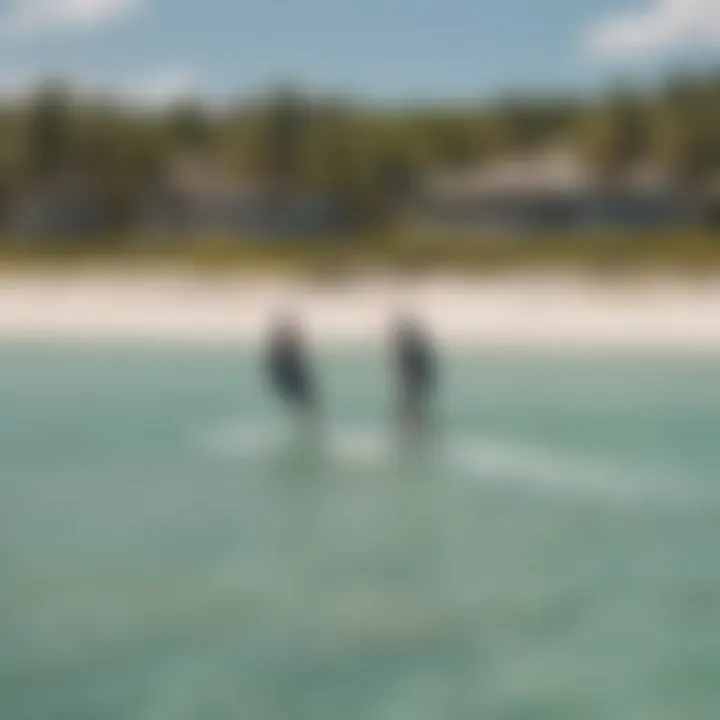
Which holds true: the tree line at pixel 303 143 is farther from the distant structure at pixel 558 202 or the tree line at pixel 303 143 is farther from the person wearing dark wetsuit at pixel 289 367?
the person wearing dark wetsuit at pixel 289 367

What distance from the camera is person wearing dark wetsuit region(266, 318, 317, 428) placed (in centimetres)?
1423

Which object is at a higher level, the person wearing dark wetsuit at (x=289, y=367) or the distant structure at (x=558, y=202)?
the person wearing dark wetsuit at (x=289, y=367)

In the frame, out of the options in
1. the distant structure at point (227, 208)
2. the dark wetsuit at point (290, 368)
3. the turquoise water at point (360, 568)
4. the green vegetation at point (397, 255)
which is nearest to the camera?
the turquoise water at point (360, 568)

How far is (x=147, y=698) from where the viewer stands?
6.34 m

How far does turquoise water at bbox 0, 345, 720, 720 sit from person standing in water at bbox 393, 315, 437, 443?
0.35 m

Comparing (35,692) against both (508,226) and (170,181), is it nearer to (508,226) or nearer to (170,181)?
(508,226)

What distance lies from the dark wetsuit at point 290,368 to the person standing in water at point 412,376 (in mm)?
1079

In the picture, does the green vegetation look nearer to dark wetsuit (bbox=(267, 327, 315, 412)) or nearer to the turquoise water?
the turquoise water

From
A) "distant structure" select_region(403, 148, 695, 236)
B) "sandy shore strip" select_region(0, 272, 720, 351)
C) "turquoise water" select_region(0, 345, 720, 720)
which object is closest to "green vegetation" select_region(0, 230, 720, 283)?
"sandy shore strip" select_region(0, 272, 720, 351)

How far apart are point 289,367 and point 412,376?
1.37 m

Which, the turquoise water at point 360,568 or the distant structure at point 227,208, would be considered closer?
the turquoise water at point 360,568

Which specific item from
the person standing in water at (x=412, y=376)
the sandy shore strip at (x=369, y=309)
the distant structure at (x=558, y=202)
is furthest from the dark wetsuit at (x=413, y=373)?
the distant structure at (x=558, y=202)

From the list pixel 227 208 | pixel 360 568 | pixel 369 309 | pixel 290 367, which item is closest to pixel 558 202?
pixel 227 208

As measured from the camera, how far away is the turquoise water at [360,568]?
645 cm
